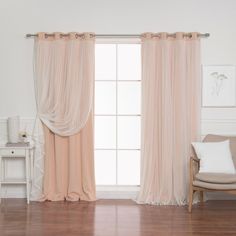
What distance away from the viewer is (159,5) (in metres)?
5.11

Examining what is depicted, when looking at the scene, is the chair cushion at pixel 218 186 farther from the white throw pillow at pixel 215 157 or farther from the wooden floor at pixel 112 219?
the wooden floor at pixel 112 219

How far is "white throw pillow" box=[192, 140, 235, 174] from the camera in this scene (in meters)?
4.57

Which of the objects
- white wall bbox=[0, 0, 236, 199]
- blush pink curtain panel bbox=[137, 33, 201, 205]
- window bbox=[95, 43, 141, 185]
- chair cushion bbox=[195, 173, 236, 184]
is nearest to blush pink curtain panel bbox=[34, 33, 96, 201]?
white wall bbox=[0, 0, 236, 199]

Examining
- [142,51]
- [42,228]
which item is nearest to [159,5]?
[142,51]

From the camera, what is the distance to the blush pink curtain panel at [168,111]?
4930 millimetres

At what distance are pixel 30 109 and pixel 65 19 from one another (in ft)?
4.17

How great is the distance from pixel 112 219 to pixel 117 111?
1.68m

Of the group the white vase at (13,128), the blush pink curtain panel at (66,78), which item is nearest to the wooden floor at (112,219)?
the white vase at (13,128)

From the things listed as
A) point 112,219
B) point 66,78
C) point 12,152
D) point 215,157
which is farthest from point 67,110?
point 215,157

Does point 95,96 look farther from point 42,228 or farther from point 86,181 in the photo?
point 42,228

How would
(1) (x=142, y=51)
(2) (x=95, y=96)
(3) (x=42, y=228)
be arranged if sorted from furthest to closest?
(2) (x=95, y=96)
(1) (x=142, y=51)
(3) (x=42, y=228)

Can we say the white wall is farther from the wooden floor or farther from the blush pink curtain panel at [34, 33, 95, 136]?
the wooden floor

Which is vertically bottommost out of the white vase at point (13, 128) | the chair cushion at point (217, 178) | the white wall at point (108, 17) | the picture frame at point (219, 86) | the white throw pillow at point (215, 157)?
the chair cushion at point (217, 178)

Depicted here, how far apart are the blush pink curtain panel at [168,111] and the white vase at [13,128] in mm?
1628
